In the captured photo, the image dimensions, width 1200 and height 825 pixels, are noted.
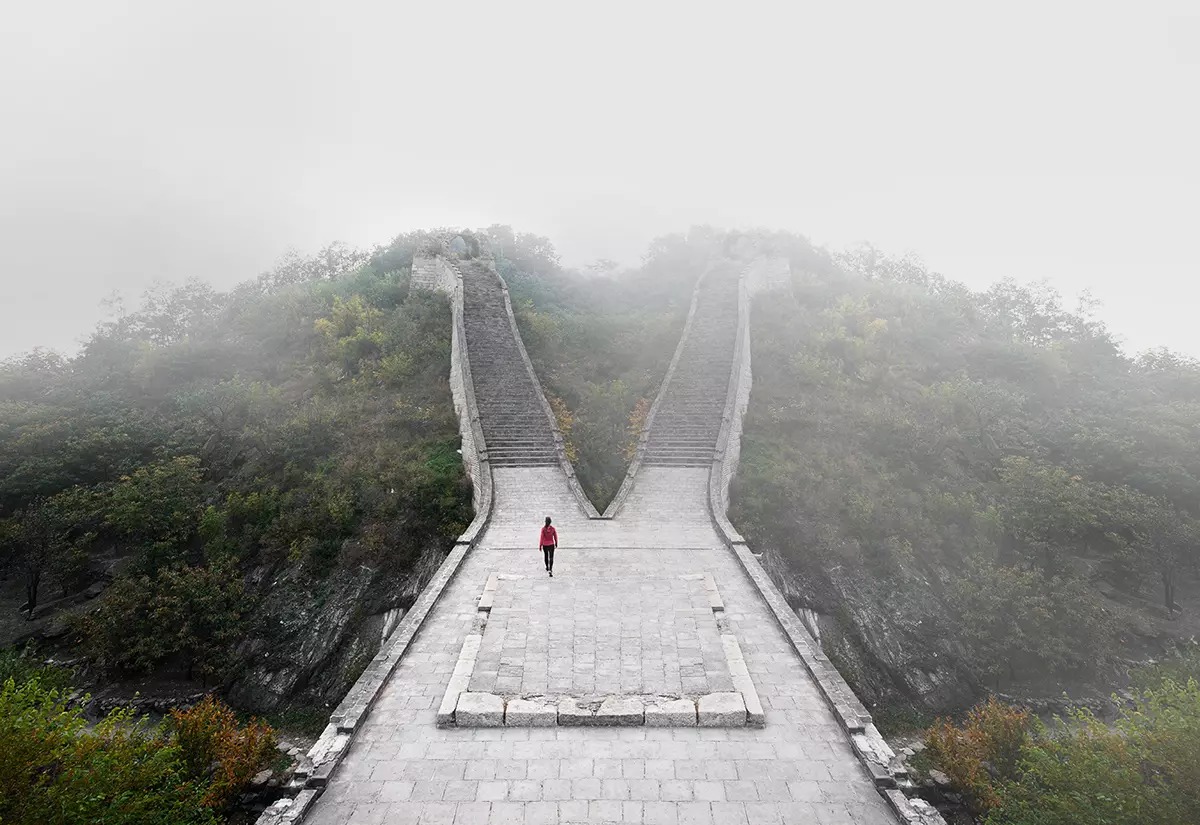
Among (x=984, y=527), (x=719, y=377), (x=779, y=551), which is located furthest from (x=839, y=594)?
(x=719, y=377)

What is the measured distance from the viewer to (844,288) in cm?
3206

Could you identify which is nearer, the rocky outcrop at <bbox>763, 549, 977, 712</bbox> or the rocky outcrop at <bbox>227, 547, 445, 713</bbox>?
the rocky outcrop at <bbox>227, 547, 445, 713</bbox>

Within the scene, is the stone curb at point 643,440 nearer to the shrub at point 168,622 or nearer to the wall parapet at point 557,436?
the wall parapet at point 557,436

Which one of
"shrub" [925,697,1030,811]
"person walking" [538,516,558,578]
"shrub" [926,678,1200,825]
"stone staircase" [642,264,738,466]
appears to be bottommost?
"shrub" [925,697,1030,811]

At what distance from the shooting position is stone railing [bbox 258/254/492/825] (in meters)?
6.00

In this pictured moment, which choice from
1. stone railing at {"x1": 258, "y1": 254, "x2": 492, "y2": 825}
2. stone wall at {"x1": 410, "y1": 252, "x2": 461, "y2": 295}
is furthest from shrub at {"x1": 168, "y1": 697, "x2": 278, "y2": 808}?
stone wall at {"x1": 410, "y1": 252, "x2": 461, "y2": 295}

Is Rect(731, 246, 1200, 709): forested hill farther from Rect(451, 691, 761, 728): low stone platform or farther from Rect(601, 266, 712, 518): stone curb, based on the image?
Rect(451, 691, 761, 728): low stone platform

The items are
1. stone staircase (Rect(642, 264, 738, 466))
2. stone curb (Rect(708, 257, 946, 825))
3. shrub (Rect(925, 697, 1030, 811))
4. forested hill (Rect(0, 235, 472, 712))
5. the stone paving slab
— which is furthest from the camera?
stone staircase (Rect(642, 264, 738, 466))

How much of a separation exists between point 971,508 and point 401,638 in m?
15.7

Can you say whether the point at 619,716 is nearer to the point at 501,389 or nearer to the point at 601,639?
the point at 601,639

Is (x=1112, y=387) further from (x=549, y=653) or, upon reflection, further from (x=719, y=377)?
(x=549, y=653)

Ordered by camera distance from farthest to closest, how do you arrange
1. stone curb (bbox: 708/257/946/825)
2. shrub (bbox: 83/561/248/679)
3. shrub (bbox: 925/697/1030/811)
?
shrub (bbox: 83/561/248/679)
shrub (bbox: 925/697/1030/811)
stone curb (bbox: 708/257/946/825)

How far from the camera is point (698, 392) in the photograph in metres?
20.8

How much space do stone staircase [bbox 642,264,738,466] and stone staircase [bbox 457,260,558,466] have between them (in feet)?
12.1
